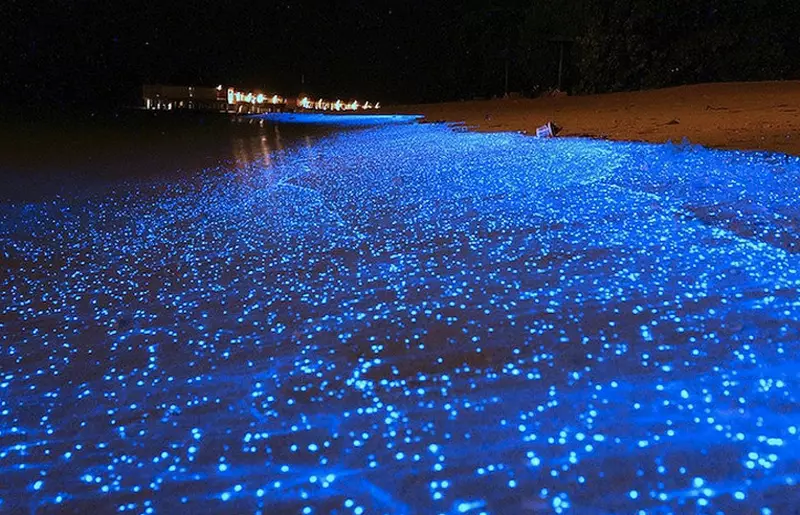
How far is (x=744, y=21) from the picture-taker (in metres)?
13.3

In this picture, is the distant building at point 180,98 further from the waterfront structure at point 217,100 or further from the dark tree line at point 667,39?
the dark tree line at point 667,39

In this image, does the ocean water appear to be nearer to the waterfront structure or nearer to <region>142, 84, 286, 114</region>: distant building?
the waterfront structure

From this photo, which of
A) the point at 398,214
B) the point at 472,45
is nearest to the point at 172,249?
the point at 398,214

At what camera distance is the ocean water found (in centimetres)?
71

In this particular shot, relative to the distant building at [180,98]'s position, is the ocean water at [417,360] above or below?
below

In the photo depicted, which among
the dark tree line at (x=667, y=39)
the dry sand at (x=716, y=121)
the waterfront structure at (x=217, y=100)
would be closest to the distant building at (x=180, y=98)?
the waterfront structure at (x=217, y=100)

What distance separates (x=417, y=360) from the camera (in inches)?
40.2

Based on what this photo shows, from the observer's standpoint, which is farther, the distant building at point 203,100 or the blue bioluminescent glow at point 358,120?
the distant building at point 203,100

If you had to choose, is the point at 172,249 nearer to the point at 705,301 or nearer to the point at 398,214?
the point at 398,214

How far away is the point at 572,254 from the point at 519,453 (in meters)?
0.88

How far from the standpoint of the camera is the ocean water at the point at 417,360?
2.34ft

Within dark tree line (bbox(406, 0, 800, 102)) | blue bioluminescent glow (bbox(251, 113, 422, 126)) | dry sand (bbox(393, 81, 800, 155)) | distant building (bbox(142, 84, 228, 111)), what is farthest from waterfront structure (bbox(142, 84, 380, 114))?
dry sand (bbox(393, 81, 800, 155))

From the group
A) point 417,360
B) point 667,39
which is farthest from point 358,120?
point 417,360

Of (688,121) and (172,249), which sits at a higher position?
(688,121)
